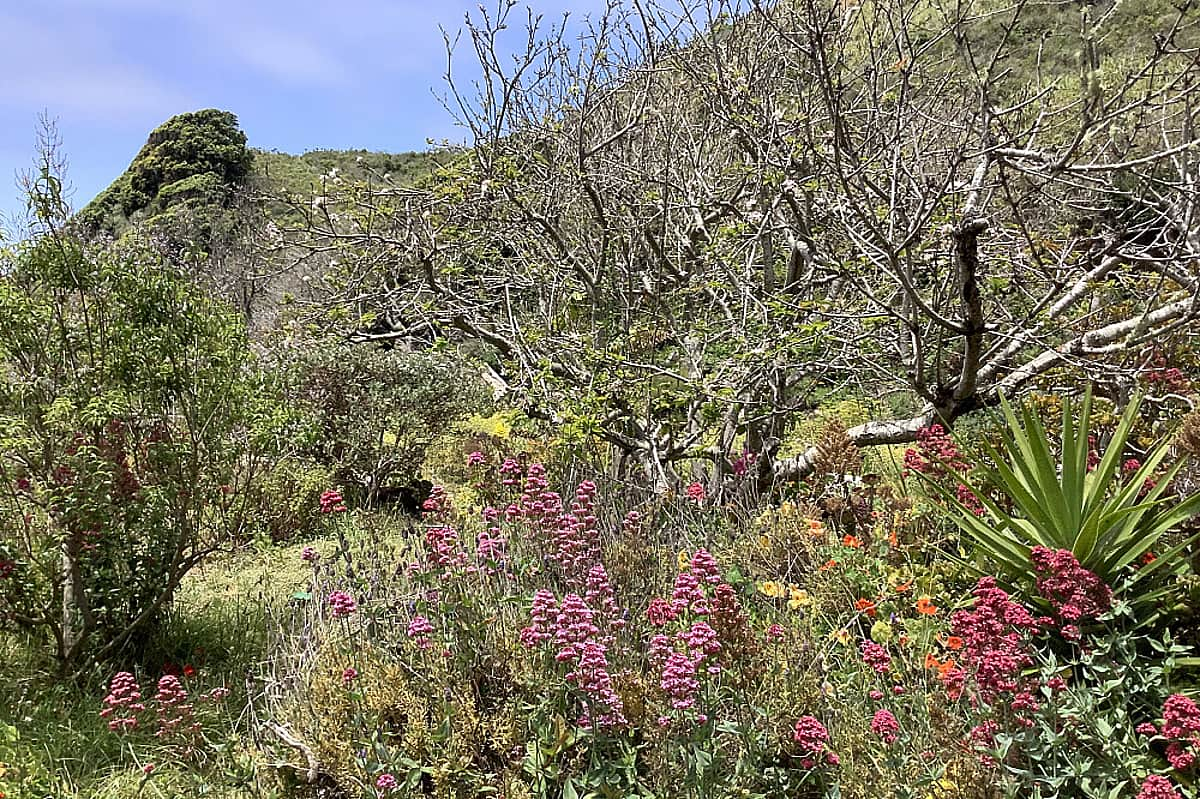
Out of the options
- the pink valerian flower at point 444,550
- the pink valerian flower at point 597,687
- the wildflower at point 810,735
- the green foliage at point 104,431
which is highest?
the green foliage at point 104,431

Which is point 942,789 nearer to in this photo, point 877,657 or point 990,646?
point 990,646

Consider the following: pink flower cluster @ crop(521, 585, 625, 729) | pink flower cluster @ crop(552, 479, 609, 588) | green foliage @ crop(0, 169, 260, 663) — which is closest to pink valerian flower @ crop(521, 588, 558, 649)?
pink flower cluster @ crop(521, 585, 625, 729)

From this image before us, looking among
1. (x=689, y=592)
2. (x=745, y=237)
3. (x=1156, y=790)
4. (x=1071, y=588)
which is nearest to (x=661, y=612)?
Answer: (x=689, y=592)

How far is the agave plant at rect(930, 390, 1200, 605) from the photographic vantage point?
9.24 feet

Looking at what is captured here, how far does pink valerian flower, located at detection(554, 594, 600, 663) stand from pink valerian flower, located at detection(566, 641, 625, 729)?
0.04m

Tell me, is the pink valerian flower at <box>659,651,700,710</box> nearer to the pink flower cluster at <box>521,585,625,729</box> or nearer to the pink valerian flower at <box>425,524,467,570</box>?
the pink flower cluster at <box>521,585,625,729</box>

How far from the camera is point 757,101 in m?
4.58

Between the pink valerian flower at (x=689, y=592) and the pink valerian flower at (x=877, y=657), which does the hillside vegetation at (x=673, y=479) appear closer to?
the pink valerian flower at (x=689, y=592)

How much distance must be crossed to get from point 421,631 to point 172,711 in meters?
1.66

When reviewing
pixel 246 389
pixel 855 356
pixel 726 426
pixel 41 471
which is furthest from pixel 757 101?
pixel 41 471

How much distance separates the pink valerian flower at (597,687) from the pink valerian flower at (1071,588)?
133 cm

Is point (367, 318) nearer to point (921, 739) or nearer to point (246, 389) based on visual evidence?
point (246, 389)

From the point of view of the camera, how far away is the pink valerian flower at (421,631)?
2.74 m

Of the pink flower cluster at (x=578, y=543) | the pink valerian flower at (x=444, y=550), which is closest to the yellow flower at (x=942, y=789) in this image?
the pink flower cluster at (x=578, y=543)
